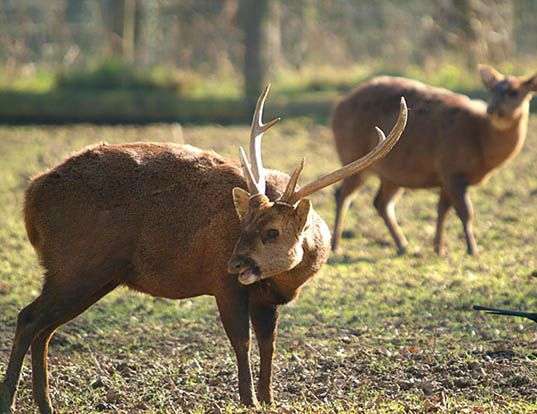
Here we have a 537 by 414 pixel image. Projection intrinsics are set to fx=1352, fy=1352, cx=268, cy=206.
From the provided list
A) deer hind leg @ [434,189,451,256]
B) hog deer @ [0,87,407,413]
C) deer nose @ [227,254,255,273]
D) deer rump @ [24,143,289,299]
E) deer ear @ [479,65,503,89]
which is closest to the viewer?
deer nose @ [227,254,255,273]

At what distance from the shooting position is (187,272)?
7.31m

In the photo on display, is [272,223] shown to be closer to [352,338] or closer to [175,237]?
[175,237]

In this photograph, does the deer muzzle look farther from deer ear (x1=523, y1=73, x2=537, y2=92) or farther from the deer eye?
deer ear (x1=523, y1=73, x2=537, y2=92)

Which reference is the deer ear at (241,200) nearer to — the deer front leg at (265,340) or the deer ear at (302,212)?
the deer ear at (302,212)

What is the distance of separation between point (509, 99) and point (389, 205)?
4.97 ft

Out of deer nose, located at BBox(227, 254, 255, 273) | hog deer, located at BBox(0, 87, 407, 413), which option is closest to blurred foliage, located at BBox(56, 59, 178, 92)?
hog deer, located at BBox(0, 87, 407, 413)

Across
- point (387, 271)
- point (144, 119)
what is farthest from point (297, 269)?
point (144, 119)

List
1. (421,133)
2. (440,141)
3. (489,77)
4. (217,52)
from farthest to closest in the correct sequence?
(217,52) → (489,77) → (421,133) → (440,141)

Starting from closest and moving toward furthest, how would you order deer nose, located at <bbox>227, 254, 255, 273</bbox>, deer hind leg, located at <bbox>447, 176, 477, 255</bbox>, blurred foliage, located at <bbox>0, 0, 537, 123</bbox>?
deer nose, located at <bbox>227, 254, 255, 273</bbox>
deer hind leg, located at <bbox>447, 176, 477, 255</bbox>
blurred foliage, located at <bbox>0, 0, 537, 123</bbox>

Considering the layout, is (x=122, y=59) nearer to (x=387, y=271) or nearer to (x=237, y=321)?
(x=387, y=271)

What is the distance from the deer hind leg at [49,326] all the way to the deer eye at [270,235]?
0.94 meters

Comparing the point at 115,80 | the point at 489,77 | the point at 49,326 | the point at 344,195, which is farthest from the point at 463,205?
the point at 115,80

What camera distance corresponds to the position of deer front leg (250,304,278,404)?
7195 millimetres

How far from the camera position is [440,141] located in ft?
41.9
